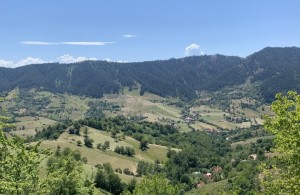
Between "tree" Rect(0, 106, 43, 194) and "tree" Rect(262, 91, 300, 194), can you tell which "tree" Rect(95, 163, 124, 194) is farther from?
"tree" Rect(262, 91, 300, 194)

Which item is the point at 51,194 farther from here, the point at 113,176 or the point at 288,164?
the point at 113,176

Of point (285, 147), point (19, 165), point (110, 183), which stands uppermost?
point (285, 147)

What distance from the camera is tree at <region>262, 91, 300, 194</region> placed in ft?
77.5

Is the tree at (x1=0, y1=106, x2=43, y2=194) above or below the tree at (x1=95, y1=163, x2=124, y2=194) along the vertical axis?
above

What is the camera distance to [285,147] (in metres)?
24.5

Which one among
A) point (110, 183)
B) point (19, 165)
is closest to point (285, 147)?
point (19, 165)

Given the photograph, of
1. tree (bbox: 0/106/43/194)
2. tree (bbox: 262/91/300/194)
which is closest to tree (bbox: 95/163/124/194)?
tree (bbox: 0/106/43/194)

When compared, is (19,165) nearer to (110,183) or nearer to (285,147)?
(285,147)

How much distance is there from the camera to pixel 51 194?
34188 millimetres

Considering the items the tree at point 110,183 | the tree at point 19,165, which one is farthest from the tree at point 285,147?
the tree at point 110,183

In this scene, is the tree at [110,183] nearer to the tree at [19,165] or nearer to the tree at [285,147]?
the tree at [19,165]

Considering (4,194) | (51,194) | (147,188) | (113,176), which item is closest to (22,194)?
(4,194)

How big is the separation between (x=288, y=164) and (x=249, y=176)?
176075 millimetres

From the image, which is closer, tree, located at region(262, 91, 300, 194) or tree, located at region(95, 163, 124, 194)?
tree, located at region(262, 91, 300, 194)
